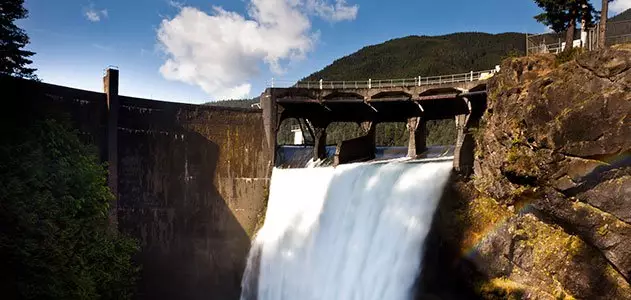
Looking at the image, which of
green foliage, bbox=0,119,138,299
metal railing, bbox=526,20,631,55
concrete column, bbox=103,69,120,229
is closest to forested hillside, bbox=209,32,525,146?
metal railing, bbox=526,20,631,55

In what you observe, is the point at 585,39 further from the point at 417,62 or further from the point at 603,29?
the point at 417,62

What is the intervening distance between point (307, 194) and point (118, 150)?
9565 millimetres

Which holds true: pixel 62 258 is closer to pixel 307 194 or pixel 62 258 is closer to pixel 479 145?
pixel 307 194

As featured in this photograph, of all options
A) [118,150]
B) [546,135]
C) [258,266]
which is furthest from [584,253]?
[118,150]

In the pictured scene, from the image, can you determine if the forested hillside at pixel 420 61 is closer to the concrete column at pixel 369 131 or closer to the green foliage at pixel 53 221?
the concrete column at pixel 369 131

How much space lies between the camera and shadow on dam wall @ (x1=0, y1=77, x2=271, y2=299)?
24031 mm

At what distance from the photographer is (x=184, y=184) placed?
26234mm

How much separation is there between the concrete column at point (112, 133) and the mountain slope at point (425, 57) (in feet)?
218

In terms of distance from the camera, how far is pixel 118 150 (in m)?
23.9

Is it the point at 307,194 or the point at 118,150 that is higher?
the point at 118,150

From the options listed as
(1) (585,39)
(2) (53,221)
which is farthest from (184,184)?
(1) (585,39)

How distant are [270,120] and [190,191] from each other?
6.14 m

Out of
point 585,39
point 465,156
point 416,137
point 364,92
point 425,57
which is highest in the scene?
point 425,57

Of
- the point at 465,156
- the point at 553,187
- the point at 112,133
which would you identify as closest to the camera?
the point at 553,187
